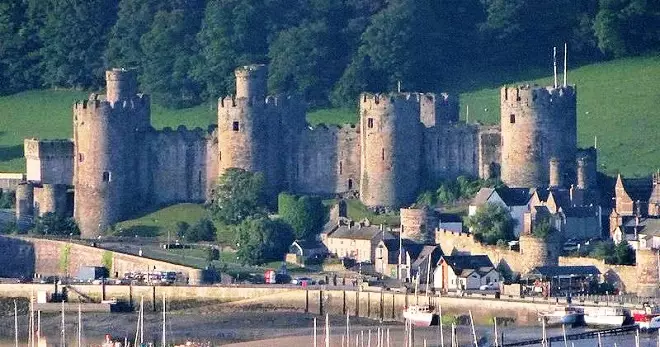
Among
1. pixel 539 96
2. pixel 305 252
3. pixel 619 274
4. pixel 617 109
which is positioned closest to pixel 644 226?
pixel 619 274

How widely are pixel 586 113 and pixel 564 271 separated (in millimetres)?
21409

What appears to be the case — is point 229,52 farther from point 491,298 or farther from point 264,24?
point 491,298

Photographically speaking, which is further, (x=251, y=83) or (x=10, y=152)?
(x=10, y=152)

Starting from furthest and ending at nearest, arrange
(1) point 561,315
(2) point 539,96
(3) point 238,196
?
(3) point 238,196 → (2) point 539,96 → (1) point 561,315

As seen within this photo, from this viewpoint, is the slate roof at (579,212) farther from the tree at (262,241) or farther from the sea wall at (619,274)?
the tree at (262,241)

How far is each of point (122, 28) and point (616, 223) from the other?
98.1 feet

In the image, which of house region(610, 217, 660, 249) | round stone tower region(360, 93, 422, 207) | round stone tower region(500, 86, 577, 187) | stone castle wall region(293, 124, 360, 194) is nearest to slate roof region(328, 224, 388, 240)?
round stone tower region(360, 93, 422, 207)

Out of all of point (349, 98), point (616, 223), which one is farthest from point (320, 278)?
point (349, 98)

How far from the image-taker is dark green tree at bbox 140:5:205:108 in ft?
427

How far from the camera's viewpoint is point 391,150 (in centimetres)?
11575

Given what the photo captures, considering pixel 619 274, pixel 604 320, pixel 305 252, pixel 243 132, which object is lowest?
pixel 604 320

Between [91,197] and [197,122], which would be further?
[197,122]

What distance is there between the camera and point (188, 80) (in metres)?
130

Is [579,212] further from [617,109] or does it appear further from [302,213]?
[617,109]
